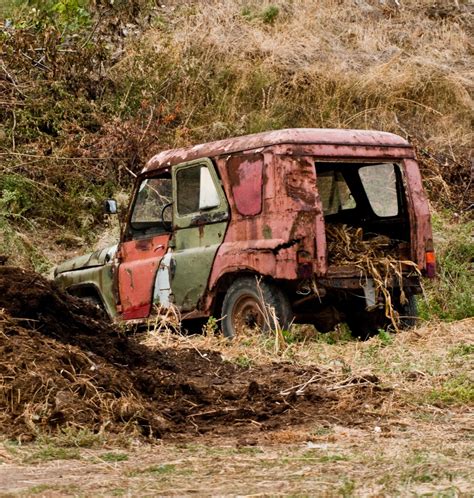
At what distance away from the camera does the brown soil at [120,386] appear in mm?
6285

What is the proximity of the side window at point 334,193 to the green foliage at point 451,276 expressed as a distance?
1.24 metres

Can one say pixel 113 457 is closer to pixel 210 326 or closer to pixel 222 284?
pixel 210 326

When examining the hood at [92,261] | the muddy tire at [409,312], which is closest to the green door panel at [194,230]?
the hood at [92,261]

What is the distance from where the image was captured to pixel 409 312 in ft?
36.0

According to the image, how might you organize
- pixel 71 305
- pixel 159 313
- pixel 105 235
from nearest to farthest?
pixel 71 305 → pixel 159 313 → pixel 105 235

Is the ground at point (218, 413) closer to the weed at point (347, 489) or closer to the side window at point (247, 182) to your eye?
the weed at point (347, 489)

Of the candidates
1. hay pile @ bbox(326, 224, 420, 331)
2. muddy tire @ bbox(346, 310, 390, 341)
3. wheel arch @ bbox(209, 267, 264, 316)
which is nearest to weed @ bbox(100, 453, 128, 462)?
wheel arch @ bbox(209, 267, 264, 316)

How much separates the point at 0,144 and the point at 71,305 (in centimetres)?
824

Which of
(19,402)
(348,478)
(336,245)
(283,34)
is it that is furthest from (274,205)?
(283,34)

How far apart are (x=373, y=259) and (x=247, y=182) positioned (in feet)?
4.31

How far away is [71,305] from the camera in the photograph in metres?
8.68

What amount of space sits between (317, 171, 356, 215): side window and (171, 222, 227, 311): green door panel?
1.41 m

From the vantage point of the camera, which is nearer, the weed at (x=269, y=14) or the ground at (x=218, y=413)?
the ground at (x=218, y=413)

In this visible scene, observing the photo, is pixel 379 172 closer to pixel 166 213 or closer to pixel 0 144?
pixel 166 213
